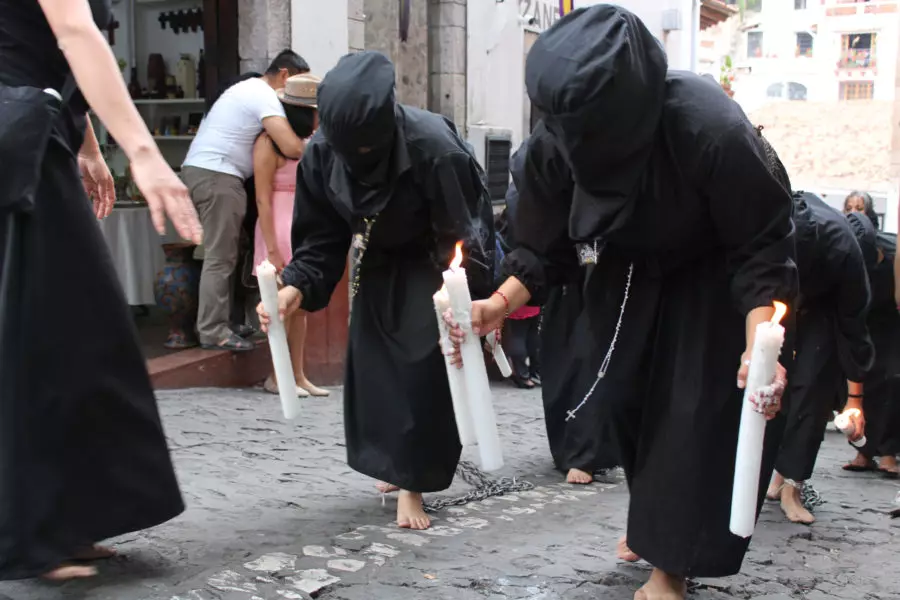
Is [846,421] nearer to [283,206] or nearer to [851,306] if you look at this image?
[851,306]

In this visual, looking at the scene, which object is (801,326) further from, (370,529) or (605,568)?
(370,529)

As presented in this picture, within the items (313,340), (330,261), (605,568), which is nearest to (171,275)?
(313,340)

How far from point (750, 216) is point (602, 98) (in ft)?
1.81

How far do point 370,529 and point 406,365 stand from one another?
63cm

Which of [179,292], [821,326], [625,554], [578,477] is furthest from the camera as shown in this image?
[179,292]

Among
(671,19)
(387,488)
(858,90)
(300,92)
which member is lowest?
(387,488)

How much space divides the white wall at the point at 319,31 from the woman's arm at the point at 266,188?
1819mm

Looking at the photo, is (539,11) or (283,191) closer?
(283,191)

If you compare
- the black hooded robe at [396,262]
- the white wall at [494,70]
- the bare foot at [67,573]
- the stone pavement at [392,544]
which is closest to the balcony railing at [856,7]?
the white wall at [494,70]

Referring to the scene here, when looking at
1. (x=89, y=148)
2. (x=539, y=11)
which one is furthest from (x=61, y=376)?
Result: (x=539, y=11)

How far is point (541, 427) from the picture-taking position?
22.9 feet

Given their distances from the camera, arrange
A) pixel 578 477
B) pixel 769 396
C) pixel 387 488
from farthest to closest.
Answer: pixel 578 477 < pixel 387 488 < pixel 769 396

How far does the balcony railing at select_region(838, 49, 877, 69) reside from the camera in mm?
44844

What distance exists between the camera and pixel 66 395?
10.3 feet
